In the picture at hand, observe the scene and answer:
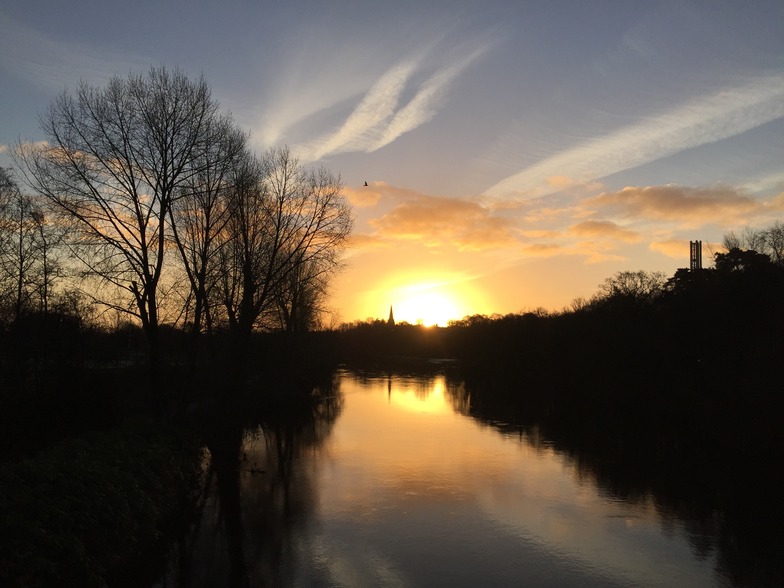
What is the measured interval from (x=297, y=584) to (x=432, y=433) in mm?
17977

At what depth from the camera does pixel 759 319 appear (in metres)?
27.8

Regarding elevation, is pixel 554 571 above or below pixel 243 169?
below

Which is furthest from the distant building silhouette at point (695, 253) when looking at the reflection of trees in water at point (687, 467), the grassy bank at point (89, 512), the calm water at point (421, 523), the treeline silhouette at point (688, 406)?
the grassy bank at point (89, 512)

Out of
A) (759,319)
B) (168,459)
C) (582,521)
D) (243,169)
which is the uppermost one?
(243,169)

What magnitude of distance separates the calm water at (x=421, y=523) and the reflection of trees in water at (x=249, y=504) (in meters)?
0.05

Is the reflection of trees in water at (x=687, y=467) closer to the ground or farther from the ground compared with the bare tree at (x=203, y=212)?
closer to the ground

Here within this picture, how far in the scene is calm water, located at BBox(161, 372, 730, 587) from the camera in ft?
38.7

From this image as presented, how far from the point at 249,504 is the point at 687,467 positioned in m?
15.6

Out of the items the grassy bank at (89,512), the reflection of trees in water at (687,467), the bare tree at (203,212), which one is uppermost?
the bare tree at (203,212)

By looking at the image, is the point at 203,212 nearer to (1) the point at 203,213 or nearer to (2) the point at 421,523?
(1) the point at 203,213

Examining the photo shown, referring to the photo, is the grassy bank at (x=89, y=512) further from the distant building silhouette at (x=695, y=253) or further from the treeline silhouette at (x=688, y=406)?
the distant building silhouette at (x=695, y=253)


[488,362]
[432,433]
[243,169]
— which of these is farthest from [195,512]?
[488,362]

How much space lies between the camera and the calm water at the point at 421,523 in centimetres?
1180

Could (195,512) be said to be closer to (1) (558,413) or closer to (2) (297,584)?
(2) (297,584)
